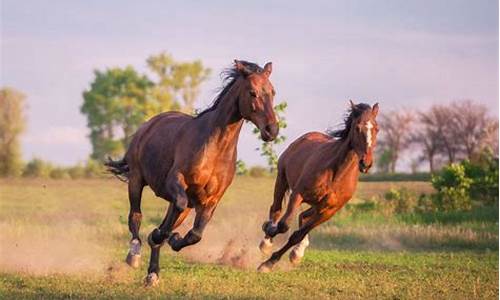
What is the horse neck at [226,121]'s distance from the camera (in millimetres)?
13531

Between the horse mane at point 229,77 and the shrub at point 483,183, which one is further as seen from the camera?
the shrub at point 483,183

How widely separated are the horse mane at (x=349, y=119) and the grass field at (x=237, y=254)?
7.46ft

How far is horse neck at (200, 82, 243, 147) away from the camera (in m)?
13.5

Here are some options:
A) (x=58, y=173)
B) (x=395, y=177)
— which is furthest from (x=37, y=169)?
(x=395, y=177)

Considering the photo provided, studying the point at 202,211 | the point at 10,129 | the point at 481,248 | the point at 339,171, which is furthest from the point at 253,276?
the point at 10,129

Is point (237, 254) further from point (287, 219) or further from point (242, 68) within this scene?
point (242, 68)

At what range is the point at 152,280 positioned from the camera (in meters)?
14.4

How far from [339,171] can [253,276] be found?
210 cm

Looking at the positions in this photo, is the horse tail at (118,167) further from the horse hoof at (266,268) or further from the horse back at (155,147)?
the horse hoof at (266,268)

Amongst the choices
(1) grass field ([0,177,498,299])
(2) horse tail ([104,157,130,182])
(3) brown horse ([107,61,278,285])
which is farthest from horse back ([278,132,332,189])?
(3) brown horse ([107,61,278,285])

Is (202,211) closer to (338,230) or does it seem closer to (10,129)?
(338,230)

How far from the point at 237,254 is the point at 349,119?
3.96 metres

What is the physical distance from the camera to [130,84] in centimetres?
5119

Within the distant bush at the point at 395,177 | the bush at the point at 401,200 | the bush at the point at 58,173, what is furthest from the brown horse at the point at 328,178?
the distant bush at the point at 395,177
